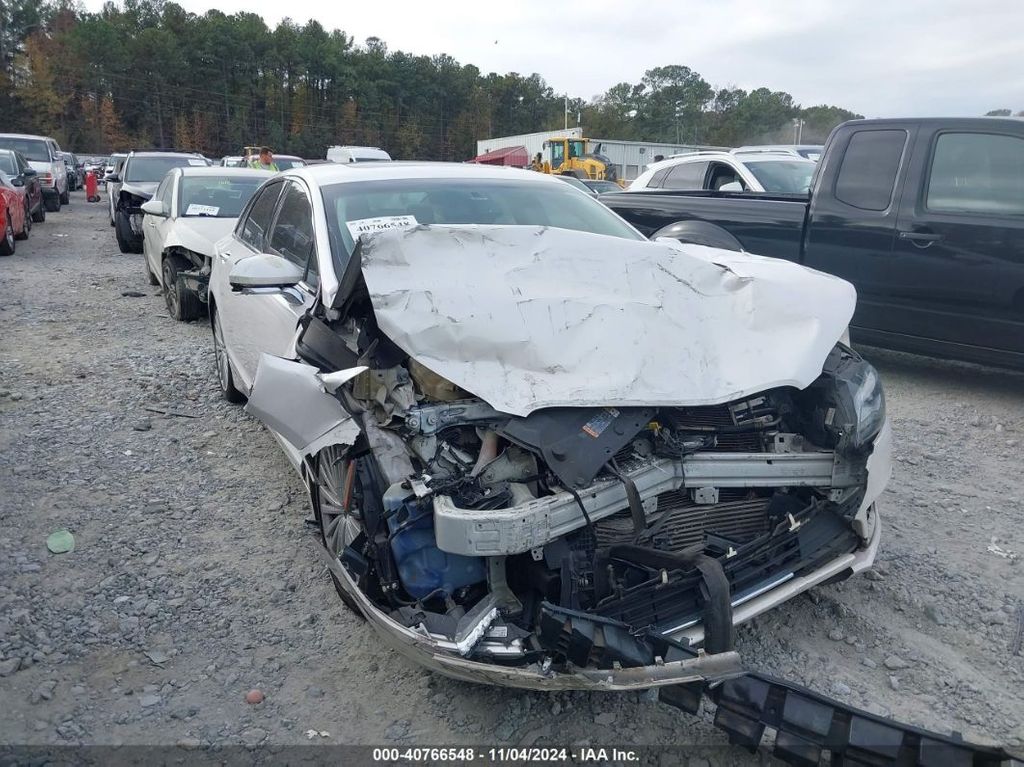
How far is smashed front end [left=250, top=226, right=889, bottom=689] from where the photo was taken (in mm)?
2318

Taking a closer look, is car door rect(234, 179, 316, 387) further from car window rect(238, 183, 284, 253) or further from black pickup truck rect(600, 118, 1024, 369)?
black pickup truck rect(600, 118, 1024, 369)

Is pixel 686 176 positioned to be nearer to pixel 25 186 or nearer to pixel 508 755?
pixel 508 755

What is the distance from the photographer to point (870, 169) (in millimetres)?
6098

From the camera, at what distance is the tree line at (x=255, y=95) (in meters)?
64.9

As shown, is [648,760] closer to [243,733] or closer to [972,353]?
[243,733]

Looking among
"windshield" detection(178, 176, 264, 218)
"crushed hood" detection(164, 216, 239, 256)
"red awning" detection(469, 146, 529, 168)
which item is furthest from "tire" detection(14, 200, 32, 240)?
"red awning" detection(469, 146, 529, 168)

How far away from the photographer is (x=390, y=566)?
8.40ft

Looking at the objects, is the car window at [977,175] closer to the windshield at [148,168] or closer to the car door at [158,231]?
the car door at [158,231]

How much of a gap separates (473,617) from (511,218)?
2.31 m

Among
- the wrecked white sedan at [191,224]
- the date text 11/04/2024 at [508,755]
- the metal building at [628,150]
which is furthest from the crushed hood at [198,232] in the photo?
the metal building at [628,150]

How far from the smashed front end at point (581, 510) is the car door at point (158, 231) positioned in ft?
22.6

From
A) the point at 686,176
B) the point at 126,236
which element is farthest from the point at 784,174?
the point at 126,236

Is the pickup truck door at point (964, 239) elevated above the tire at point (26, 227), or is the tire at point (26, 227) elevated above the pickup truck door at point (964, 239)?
the pickup truck door at point (964, 239)

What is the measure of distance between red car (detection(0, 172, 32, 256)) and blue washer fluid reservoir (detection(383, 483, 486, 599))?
Result: 12.7 metres
